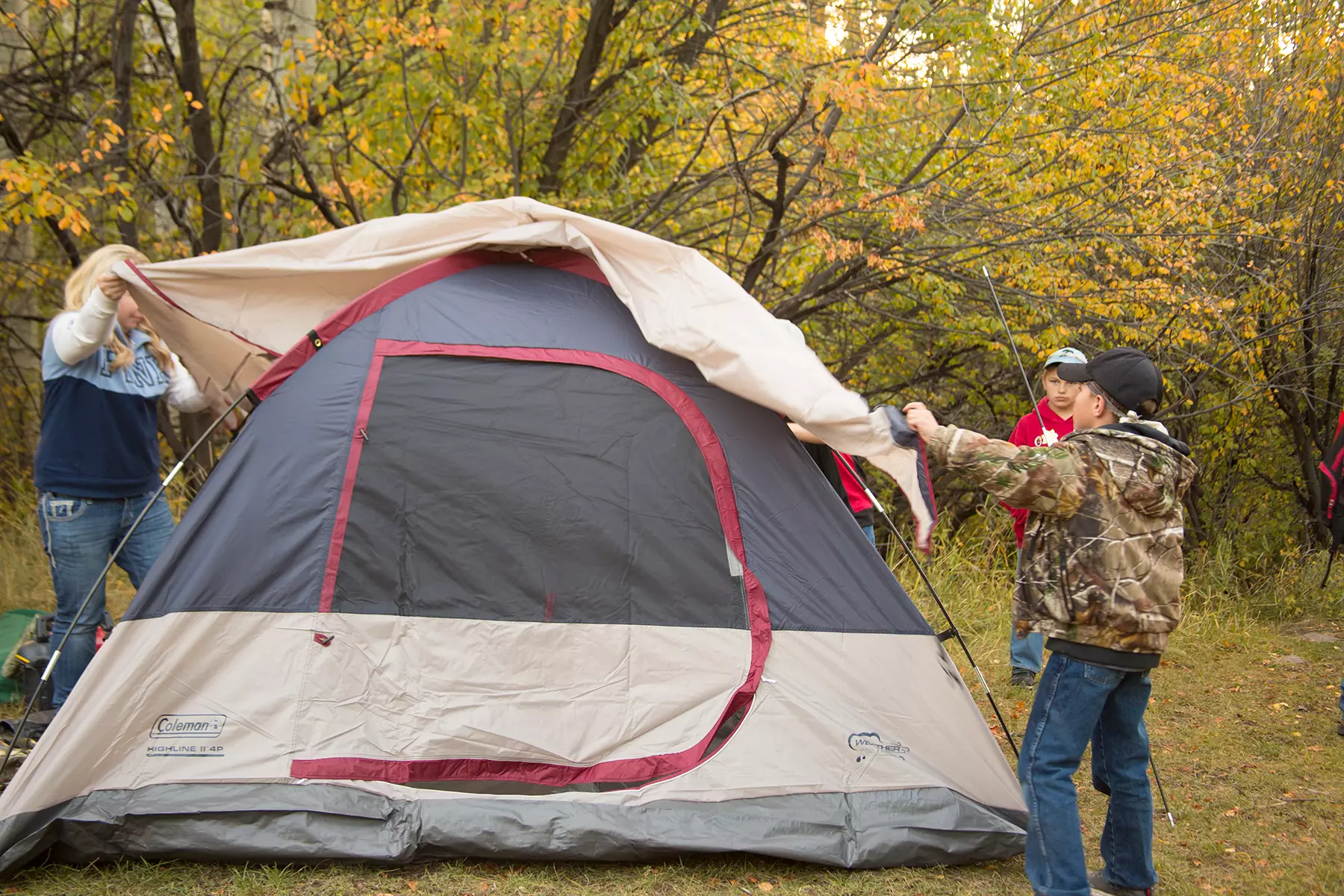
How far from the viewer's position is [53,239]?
7.79 metres

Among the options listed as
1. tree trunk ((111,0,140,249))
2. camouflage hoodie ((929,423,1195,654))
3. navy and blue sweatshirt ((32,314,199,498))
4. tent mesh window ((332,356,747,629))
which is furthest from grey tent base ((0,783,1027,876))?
tree trunk ((111,0,140,249))

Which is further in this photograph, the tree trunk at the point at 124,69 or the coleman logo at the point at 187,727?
the tree trunk at the point at 124,69

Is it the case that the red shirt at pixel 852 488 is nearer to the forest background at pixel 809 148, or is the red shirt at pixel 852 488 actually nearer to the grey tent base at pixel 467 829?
the grey tent base at pixel 467 829

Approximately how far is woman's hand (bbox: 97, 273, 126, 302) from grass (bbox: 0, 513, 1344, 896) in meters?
1.80

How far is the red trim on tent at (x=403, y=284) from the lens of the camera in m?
3.41

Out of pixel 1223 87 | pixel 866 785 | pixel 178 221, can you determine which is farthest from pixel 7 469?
pixel 1223 87

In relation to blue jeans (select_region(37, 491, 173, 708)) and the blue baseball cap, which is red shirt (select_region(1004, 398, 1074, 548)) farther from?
blue jeans (select_region(37, 491, 173, 708))

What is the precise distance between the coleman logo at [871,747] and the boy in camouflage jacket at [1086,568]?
54 cm

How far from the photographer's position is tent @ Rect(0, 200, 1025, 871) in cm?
309

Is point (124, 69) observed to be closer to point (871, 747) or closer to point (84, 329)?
point (84, 329)

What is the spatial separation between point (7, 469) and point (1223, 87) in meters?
9.90

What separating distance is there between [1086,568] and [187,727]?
2.68 meters

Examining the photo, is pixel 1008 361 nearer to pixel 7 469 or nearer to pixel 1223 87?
pixel 1223 87

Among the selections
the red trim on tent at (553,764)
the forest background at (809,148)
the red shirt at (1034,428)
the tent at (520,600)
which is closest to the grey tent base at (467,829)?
the tent at (520,600)
